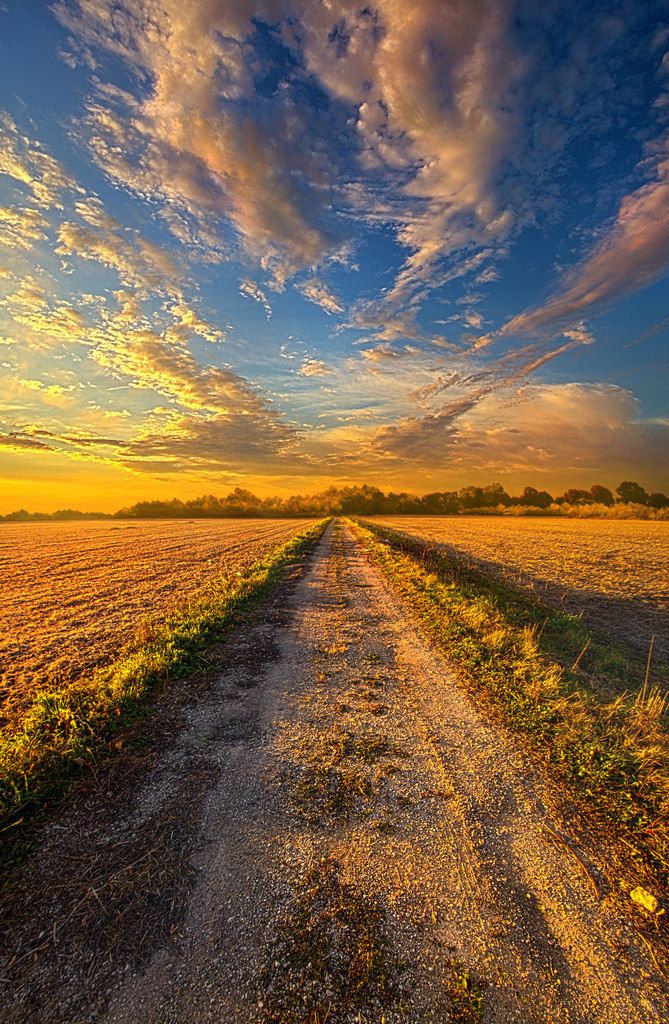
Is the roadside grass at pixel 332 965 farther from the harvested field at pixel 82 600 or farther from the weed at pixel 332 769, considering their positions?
the harvested field at pixel 82 600

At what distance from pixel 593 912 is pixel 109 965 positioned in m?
3.69

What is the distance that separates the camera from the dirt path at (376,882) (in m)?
2.60

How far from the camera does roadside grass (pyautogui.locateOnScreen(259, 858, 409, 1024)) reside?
8.20ft

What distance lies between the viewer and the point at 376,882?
3404mm

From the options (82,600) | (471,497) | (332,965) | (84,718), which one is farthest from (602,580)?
(471,497)

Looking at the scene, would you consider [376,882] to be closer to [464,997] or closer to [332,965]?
[332,965]

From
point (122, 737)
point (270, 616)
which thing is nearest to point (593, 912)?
point (122, 737)

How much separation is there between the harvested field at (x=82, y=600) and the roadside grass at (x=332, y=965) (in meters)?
6.22

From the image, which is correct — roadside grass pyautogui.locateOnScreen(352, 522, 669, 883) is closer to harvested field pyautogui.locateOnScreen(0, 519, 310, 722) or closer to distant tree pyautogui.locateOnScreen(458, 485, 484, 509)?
harvested field pyautogui.locateOnScreen(0, 519, 310, 722)

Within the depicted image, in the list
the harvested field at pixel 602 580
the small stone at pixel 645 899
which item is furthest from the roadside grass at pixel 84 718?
the harvested field at pixel 602 580

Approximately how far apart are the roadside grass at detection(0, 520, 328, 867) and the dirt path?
935mm

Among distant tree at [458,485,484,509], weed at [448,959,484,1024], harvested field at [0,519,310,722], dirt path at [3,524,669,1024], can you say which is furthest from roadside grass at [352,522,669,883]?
distant tree at [458,485,484,509]

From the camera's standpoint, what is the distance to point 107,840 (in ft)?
12.8

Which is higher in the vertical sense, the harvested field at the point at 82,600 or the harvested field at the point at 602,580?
the harvested field at the point at 82,600
